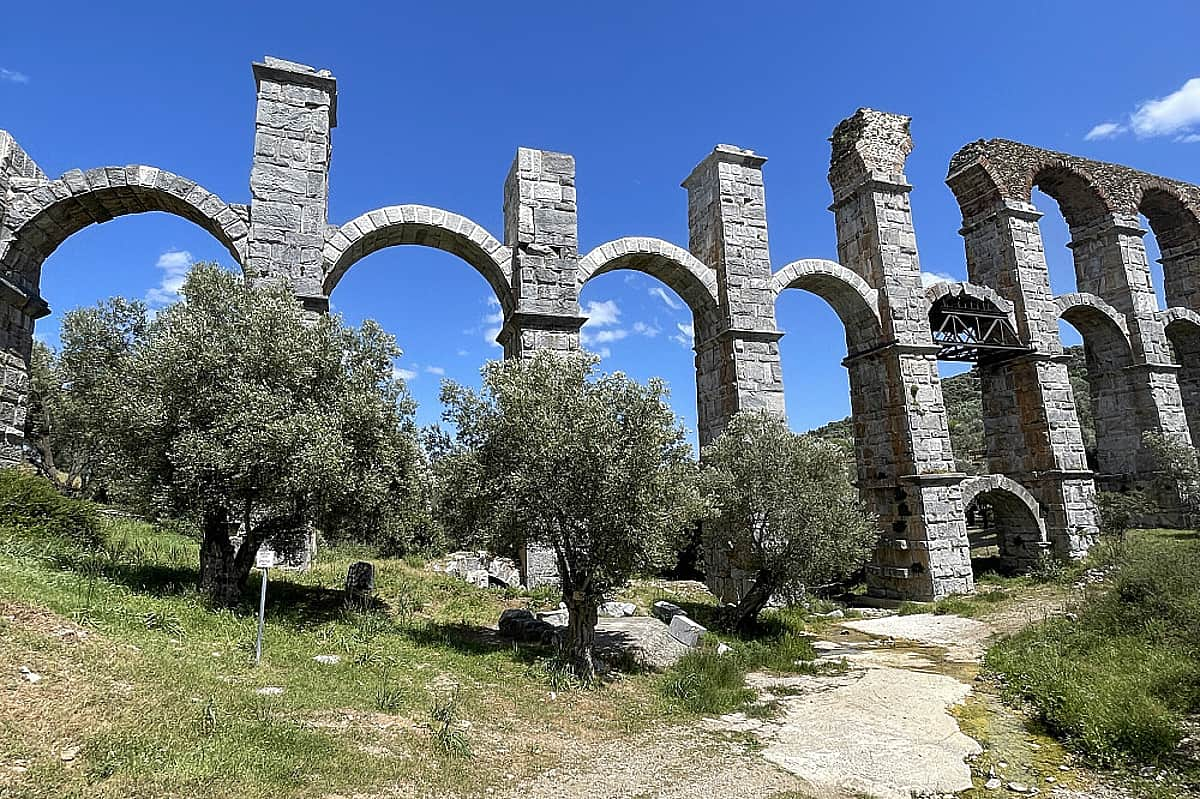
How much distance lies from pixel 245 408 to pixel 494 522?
11.3ft

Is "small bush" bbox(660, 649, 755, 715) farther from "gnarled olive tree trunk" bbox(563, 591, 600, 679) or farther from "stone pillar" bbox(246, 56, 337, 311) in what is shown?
"stone pillar" bbox(246, 56, 337, 311)

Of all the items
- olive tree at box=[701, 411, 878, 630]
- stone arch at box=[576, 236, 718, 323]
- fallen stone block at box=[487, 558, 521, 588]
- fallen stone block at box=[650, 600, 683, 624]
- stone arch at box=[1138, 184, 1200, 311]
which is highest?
stone arch at box=[1138, 184, 1200, 311]

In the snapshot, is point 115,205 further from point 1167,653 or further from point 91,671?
point 1167,653

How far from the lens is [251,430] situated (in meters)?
8.25

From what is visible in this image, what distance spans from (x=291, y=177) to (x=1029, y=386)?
1843 centimetres

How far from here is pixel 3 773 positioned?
4.07 m

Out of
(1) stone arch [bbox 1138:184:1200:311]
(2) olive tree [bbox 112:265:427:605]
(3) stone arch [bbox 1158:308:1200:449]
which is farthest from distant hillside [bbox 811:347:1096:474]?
(2) olive tree [bbox 112:265:427:605]

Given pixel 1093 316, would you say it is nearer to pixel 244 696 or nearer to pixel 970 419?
pixel 970 419

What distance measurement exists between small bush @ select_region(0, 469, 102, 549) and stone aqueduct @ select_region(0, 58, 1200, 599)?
249 cm

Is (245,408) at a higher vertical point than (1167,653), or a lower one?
higher

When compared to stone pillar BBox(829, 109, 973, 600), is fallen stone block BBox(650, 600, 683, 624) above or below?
below

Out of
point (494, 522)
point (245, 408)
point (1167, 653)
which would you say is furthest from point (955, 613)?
point (245, 408)

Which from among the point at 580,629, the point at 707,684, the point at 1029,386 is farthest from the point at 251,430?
the point at 1029,386

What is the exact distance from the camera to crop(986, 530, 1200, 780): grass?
621cm
